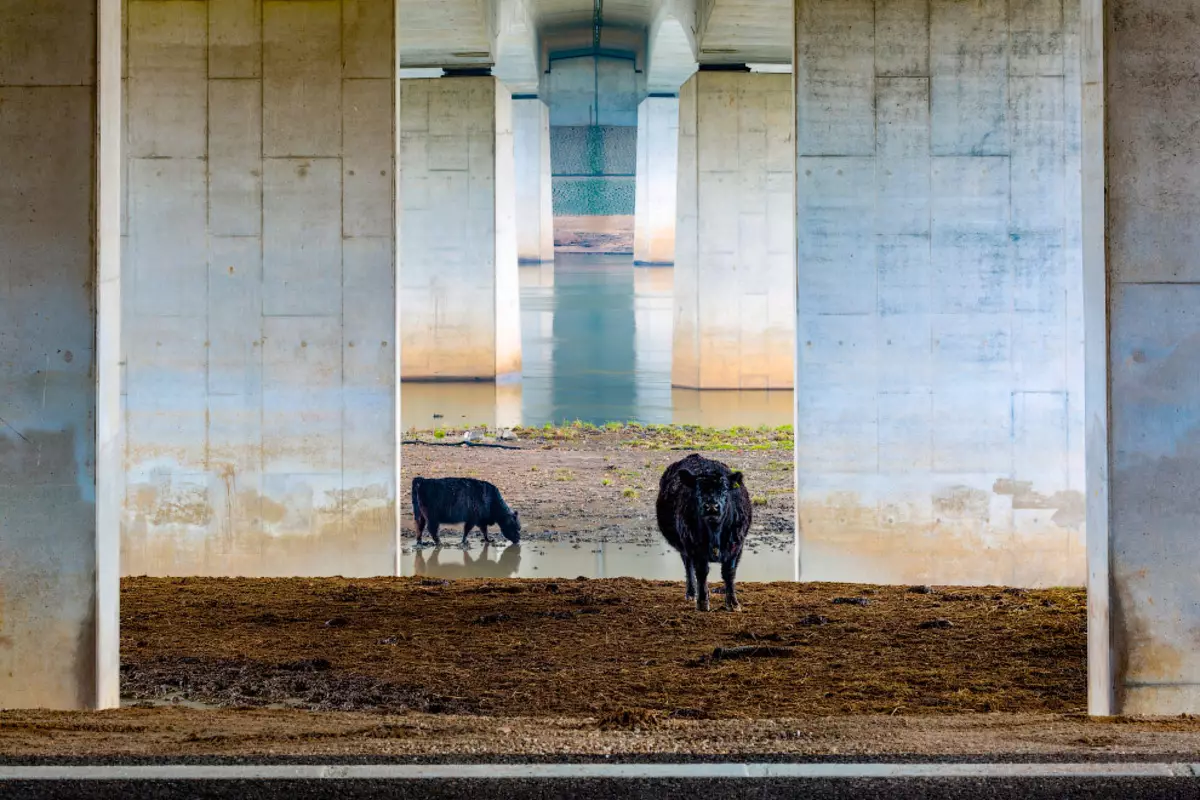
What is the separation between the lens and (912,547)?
14.8 metres

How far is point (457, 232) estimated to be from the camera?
29.8m

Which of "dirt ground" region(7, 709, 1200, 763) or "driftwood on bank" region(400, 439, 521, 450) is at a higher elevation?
"driftwood on bank" region(400, 439, 521, 450)

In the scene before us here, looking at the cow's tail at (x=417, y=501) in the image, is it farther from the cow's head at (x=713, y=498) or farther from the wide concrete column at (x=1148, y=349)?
the wide concrete column at (x=1148, y=349)

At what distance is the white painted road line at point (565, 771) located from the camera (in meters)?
5.91

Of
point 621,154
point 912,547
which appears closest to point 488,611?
point 912,547

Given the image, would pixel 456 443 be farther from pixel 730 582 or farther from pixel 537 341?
pixel 537 341

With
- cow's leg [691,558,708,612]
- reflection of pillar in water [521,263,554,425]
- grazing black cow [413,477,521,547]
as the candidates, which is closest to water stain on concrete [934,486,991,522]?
cow's leg [691,558,708,612]

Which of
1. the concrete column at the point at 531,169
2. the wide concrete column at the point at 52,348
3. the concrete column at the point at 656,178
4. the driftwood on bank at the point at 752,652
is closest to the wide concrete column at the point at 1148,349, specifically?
the driftwood on bank at the point at 752,652

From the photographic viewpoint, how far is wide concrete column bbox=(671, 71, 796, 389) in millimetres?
27422

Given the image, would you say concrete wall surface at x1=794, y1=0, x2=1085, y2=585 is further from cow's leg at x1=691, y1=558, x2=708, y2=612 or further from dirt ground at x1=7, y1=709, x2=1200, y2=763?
dirt ground at x1=7, y1=709, x2=1200, y2=763

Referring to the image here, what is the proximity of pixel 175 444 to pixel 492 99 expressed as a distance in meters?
15.8

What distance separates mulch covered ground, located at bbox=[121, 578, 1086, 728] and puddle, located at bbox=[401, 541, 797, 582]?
1.95 m

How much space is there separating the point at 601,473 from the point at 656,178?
3351 centimetres

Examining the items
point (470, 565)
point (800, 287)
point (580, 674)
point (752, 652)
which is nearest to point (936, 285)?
point (800, 287)
